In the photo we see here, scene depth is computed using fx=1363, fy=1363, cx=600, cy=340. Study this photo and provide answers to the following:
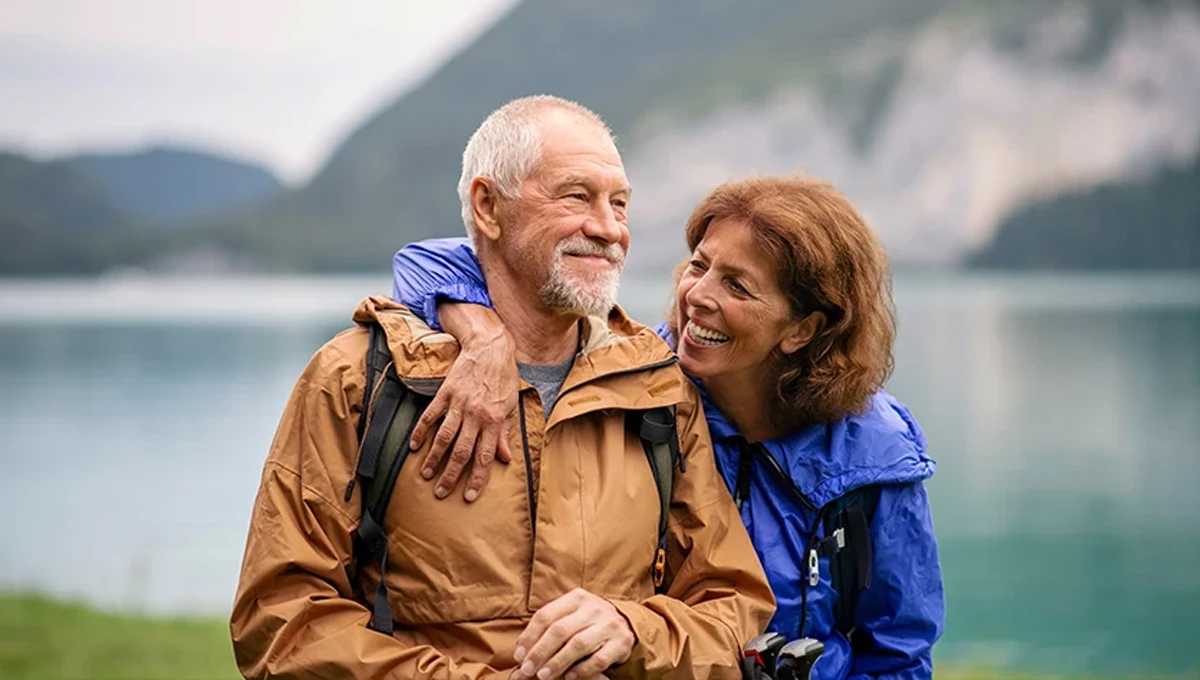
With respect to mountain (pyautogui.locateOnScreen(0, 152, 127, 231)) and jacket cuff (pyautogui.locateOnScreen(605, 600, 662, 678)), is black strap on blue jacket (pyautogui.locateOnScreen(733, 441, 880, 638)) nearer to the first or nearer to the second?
jacket cuff (pyautogui.locateOnScreen(605, 600, 662, 678))

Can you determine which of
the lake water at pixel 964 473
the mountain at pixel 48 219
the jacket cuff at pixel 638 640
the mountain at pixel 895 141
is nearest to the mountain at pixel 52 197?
the mountain at pixel 48 219

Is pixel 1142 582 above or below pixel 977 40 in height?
below

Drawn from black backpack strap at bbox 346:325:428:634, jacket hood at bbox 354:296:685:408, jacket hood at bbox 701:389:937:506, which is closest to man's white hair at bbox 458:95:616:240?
jacket hood at bbox 354:296:685:408

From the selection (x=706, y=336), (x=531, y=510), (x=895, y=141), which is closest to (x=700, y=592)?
(x=531, y=510)

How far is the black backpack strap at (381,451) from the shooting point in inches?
154

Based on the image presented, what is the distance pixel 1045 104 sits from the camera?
144625 millimetres

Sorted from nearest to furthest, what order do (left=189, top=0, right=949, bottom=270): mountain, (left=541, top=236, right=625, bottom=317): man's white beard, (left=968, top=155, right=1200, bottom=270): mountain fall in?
(left=541, top=236, right=625, bottom=317): man's white beard
(left=968, top=155, right=1200, bottom=270): mountain
(left=189, top=0, right=949, bottom=270): mountain

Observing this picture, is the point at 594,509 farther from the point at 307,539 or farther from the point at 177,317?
the point at 177,317

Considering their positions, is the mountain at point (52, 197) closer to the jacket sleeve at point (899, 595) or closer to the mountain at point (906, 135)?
the mountain at point (906, 135)

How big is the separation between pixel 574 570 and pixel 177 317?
412ft

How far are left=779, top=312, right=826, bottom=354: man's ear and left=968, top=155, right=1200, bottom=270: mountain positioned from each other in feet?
467

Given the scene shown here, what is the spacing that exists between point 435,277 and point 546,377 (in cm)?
48

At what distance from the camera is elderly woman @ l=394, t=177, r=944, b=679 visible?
4.46 m

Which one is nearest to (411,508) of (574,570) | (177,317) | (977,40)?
(574,570)
